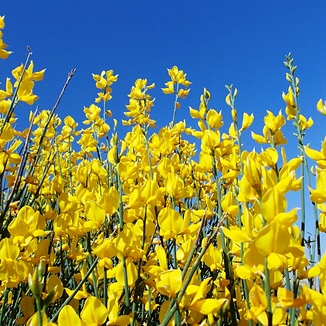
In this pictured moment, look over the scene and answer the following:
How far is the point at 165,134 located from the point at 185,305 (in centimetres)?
115

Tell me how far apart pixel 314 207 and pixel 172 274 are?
0.95 metres

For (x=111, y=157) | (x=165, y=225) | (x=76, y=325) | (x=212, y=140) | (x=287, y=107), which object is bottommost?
(x=76, y=325)

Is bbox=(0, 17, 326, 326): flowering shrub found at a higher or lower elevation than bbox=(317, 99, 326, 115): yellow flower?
lower

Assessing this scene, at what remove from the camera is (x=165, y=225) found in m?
1.04

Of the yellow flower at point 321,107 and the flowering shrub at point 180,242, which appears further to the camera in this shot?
the yellow flower at point 321,107

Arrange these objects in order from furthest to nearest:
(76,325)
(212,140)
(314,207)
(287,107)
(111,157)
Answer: (287,107), (314,207), (212,140), (111,157), (76,325)

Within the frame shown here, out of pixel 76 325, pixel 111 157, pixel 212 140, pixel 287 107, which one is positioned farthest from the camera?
pixel 287 107

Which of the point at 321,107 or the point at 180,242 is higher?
the point at 321,107

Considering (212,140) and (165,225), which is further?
(212,140)

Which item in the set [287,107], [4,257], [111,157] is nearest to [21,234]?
[4,257]

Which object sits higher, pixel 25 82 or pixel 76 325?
pixel 25 82

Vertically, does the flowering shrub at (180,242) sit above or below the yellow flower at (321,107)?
below

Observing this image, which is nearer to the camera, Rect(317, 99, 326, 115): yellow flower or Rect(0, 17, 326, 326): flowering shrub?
Rect(0, 17, 326, 326): flowering shrub

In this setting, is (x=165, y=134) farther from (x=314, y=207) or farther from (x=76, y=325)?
(x=76, y=325)
